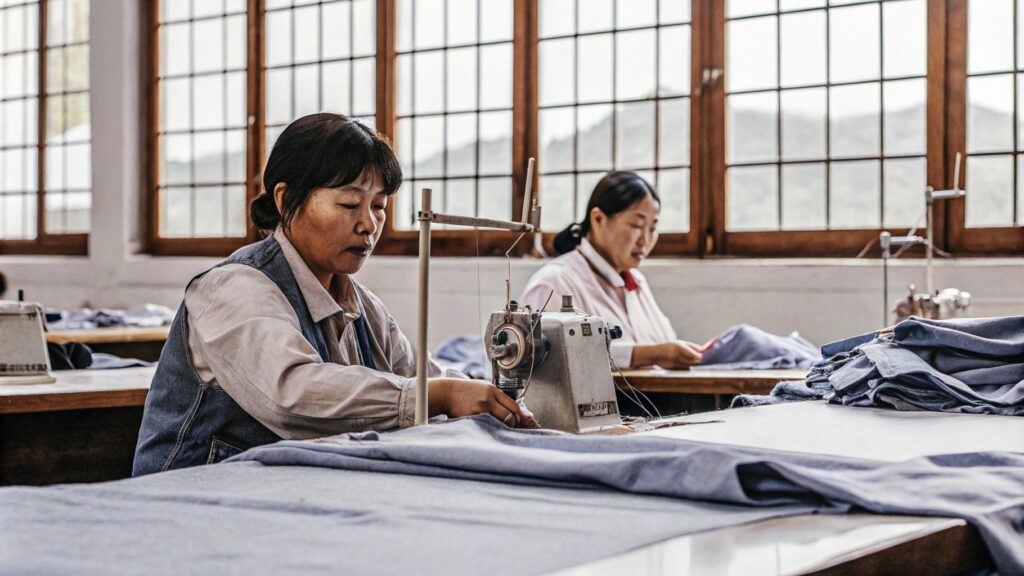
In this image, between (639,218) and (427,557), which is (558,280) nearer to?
(639,218)

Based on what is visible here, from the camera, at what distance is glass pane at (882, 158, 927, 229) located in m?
4.82

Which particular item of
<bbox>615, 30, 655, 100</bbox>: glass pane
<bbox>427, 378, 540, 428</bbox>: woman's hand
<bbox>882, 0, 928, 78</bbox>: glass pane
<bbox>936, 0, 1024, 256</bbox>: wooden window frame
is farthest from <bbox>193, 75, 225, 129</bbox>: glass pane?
<bbox>427, 378, 540, 428</bbox>: woman's hand

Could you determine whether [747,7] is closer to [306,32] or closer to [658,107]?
[658,107]

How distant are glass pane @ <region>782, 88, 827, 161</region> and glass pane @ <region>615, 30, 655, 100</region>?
65 cm

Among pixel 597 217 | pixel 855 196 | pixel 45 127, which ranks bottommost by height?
pixel 597 217

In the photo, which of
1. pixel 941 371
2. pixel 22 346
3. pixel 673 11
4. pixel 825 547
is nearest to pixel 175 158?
pixel 673 11

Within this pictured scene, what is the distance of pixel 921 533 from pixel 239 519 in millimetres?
668

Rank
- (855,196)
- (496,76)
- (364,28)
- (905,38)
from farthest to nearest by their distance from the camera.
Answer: (364,28)
(496,76)
(855,196)
(905,38)

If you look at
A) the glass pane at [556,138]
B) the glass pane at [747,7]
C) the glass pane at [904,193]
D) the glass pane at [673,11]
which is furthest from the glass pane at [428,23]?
the glass pane at [904,193]

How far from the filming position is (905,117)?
486 centimetres

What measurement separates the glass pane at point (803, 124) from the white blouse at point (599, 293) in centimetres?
110

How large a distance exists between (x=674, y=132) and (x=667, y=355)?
6.30ft

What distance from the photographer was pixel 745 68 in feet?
16.9

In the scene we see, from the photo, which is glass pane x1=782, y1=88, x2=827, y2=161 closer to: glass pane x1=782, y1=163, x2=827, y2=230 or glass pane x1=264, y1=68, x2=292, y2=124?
glass pane x1=782, y1=163, x2=827, y2=230
